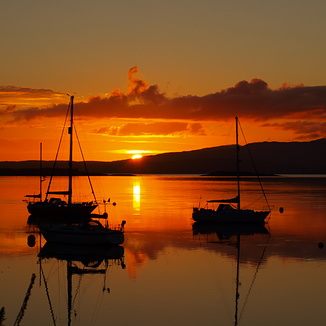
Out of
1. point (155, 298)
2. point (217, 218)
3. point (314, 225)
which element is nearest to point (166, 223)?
point (217, 218)

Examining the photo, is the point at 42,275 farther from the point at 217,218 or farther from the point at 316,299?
the point at 217,218

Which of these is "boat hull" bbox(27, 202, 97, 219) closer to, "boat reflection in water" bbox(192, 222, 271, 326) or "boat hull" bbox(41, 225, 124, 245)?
"boat reflection in water" bbox(192, 222, 271, 326)

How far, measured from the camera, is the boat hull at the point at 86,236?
42719 mm

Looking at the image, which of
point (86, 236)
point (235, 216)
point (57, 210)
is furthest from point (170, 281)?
point (57, 210)

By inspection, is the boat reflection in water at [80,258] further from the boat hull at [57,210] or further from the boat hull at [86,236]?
the boat hull at [57,210]

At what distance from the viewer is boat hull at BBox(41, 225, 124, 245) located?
42.7 meters

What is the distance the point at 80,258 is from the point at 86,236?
347 centimetres

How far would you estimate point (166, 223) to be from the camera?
2542 inches

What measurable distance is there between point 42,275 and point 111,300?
7.58 metres

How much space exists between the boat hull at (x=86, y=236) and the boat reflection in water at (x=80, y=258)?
1.69ft

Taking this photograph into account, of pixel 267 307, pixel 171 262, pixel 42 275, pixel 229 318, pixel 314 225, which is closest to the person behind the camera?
pixel 229 318

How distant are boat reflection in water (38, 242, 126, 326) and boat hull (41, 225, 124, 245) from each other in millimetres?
516

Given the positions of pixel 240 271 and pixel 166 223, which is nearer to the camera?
pixel 240 271

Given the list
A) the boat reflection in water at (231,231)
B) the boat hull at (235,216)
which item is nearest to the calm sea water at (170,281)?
the boat reflection in water at (231,231)
